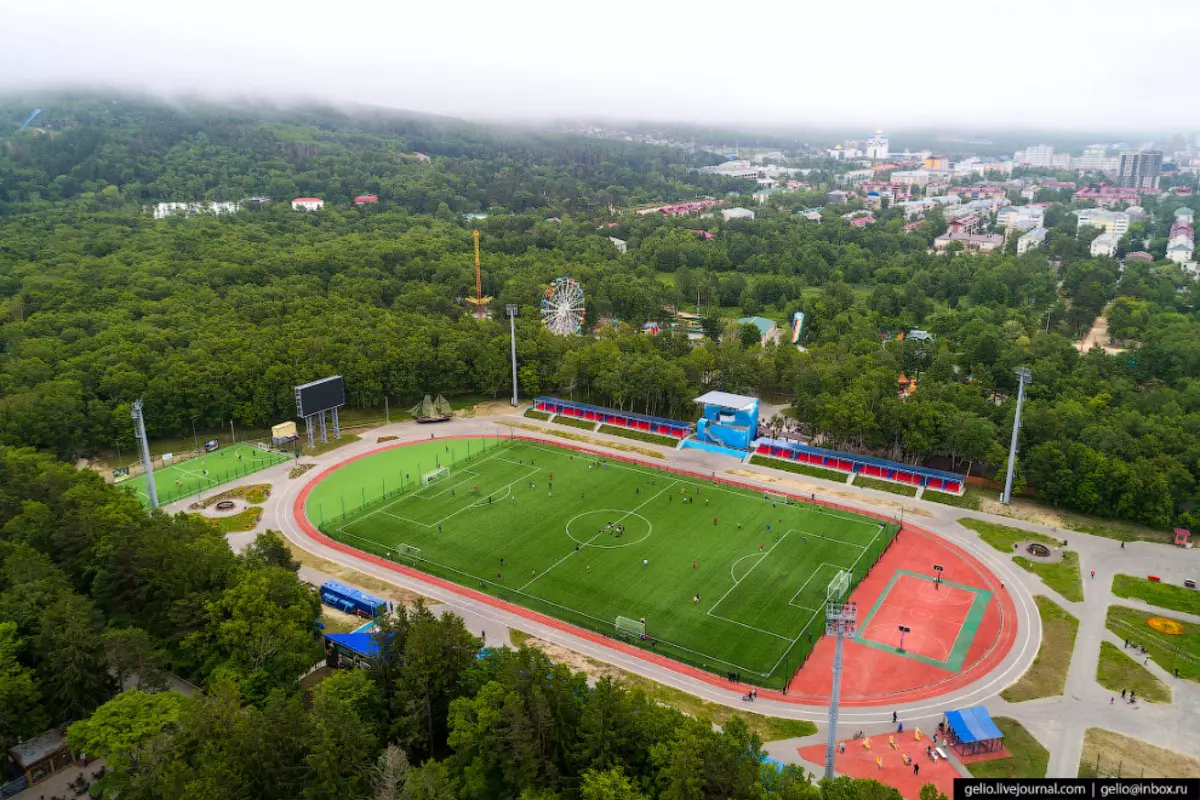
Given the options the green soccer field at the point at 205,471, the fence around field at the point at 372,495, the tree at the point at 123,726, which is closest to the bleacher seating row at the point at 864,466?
the fence around field at the point at 372,495

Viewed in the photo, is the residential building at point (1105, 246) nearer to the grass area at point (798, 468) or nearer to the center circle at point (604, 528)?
the grass area at point (798, 468)

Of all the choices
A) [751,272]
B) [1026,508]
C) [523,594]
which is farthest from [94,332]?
[751,272]

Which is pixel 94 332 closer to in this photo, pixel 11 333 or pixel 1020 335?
pixel 11 333

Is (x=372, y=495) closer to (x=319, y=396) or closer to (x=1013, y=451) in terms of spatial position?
(x=319, y=396)

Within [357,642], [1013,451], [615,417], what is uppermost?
[1013,451]

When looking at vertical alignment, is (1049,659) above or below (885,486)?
below

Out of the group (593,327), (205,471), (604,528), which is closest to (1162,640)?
(604,528)

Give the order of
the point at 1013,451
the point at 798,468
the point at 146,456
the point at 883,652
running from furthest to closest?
the point at 798,468
the point at 1013,451
the point at 146,456
the point at 883,652
